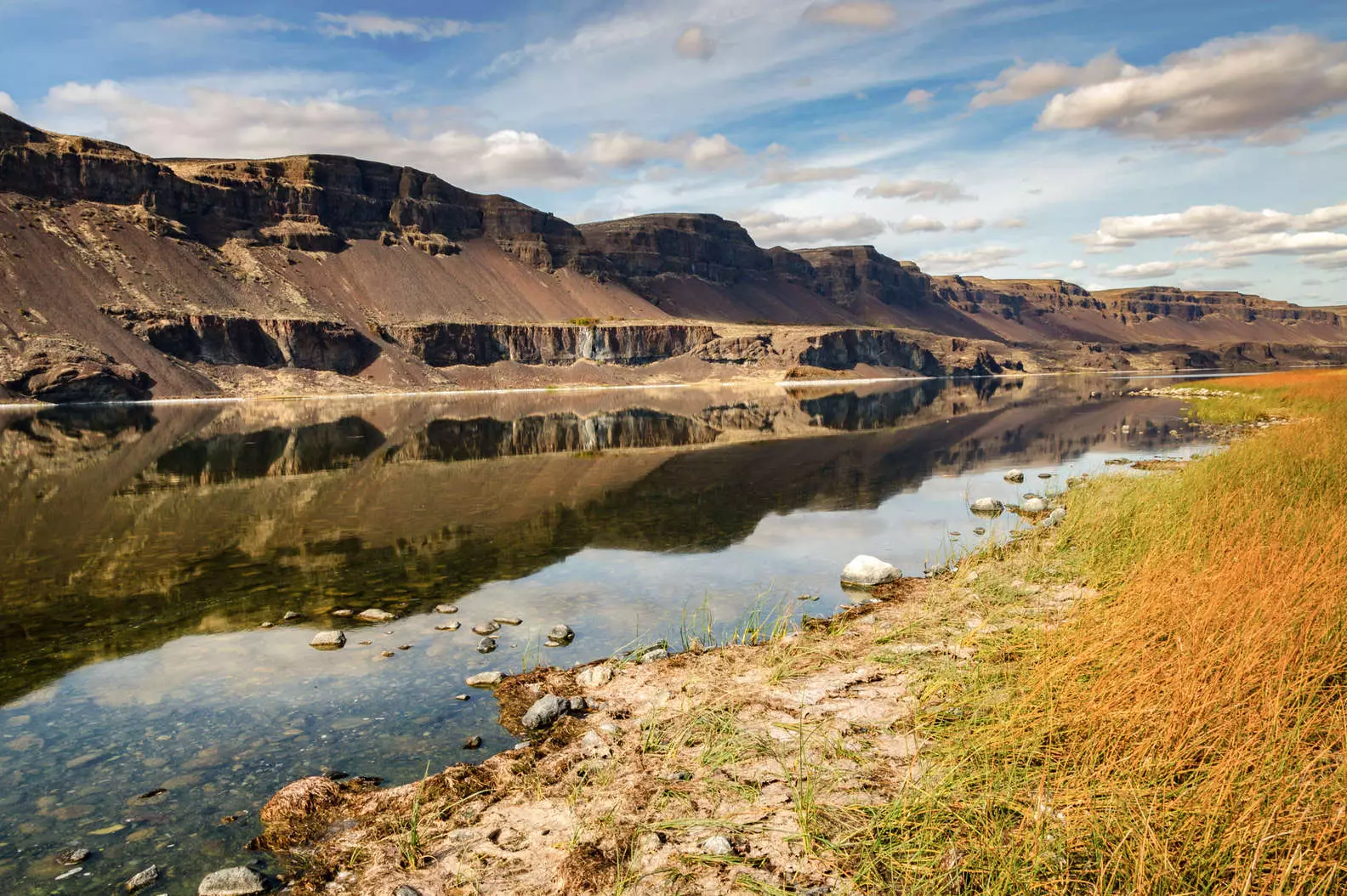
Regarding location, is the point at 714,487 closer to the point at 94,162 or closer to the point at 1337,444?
the point at 1337,444

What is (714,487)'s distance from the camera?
28281mm

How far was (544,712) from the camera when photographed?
358 inches

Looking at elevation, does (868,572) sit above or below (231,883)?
above

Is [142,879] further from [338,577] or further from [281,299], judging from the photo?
[281,299]

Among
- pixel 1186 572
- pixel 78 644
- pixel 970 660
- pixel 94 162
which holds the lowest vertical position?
pixel 78 644

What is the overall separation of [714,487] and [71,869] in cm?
2283

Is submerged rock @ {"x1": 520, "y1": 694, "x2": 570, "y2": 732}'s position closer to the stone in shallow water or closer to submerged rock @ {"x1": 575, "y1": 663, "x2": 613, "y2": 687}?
submerged rock @ {"x1": 575, "y1": 663, "x2": 613, "y2": 687}

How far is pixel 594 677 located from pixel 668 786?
3.50 m

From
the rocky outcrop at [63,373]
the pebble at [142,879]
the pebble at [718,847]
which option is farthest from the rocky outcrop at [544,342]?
the pebble at [718,847]

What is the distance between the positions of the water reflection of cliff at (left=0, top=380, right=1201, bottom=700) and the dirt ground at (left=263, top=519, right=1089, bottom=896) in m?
6.52

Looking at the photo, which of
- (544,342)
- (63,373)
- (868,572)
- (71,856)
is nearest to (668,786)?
(71,856)

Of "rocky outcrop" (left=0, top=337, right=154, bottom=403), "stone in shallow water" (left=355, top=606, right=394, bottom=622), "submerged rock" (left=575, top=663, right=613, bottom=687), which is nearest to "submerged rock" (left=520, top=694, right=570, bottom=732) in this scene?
"submerged rock" (left=575, top=663, right=613, bottom=687)

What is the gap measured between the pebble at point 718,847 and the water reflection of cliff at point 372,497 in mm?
9860

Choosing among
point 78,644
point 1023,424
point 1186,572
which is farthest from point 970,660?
point 1023,424
